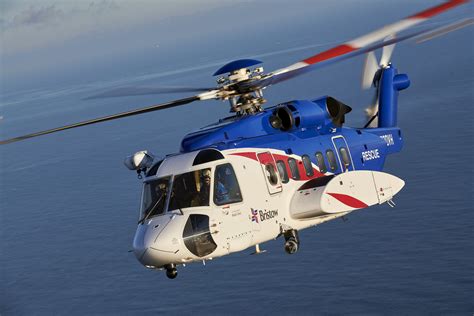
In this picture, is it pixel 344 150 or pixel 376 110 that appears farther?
pixel 376 110

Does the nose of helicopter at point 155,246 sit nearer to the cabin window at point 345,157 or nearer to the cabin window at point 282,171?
the cabin window at point 282,171

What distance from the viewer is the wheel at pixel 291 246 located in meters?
21.2

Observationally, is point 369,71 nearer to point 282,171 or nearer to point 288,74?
point 288,74

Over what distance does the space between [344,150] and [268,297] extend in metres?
53.9

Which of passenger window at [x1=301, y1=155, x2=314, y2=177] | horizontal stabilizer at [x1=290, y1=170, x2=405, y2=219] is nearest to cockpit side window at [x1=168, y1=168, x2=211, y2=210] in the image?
horizontal stabilizer at [x1=290, y1=170, x2=405, y2=219]

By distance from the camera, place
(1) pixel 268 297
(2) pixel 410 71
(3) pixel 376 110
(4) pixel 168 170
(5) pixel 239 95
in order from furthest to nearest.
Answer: (2) pixel 410 71
(1) pixel 268 297
(3) pixel 376 110
(5) pixel 239 95
(4) pixel 168 170

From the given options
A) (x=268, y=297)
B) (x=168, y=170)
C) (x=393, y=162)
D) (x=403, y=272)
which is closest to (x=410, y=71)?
(x=393, y=162)

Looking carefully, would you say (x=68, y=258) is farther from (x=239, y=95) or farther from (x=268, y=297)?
(x=239, y=95)

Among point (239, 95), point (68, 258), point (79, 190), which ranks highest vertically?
point (239, 95)

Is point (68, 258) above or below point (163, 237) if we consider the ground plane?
below

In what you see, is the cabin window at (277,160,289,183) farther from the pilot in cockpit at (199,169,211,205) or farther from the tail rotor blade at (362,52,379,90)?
the tail rotor blade at (362,52,379,90)

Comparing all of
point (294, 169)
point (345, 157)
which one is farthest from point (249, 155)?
point (345, 157)

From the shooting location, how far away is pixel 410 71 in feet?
412

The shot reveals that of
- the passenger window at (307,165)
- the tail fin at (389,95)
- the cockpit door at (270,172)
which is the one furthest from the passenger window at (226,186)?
the tail fin at (389,95)
